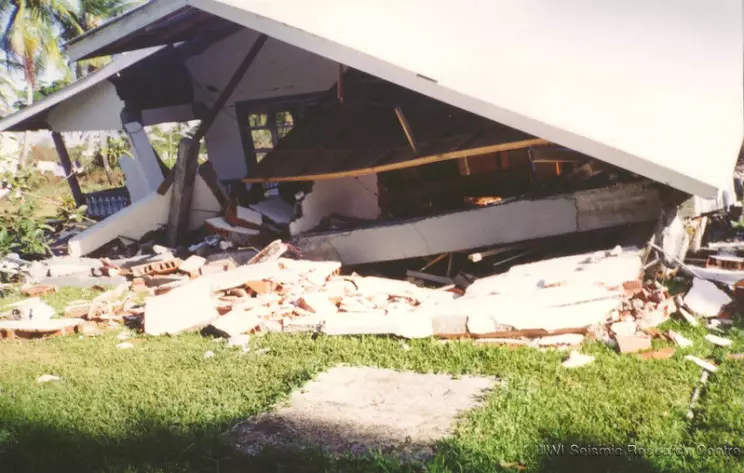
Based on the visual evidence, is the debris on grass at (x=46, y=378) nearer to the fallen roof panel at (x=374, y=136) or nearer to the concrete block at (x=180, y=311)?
the concrete block at (x=180, y=311)

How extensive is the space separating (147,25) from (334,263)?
4176mm

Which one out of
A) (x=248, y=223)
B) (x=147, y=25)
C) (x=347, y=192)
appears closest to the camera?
(x=147, y=25)

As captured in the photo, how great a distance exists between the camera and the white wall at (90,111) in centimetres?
1259

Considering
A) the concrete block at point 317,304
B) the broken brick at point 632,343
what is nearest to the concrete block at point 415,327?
the concrete block at point 317,304

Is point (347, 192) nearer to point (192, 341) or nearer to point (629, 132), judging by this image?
point (192, 341)

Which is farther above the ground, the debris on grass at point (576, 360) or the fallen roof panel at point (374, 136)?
the fallen roof panel at point (374, 136)

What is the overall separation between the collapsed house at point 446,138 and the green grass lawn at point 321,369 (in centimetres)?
188

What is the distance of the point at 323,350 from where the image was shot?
15.1 ft

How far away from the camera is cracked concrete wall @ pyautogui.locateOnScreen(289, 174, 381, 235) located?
25.4 ft

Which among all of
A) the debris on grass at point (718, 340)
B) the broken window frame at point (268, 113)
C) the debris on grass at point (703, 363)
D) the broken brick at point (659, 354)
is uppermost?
the broken window frame at point (268, 113)

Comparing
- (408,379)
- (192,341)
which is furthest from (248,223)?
(408,379)

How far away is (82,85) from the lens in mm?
11547

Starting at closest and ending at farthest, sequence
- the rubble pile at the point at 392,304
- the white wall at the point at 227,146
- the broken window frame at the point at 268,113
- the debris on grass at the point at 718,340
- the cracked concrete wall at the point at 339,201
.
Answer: the debris on grass at the point at 718,340
the rubble pile at the point at 392,304
the cracked concrete wall at the point at 339,201
the broken window frame at the point at 268,113
the white wall at the point at 227,146

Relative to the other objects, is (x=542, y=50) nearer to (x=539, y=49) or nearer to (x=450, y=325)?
(x=539, y=49)
